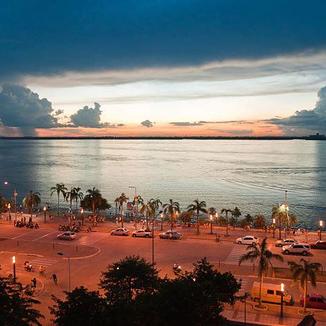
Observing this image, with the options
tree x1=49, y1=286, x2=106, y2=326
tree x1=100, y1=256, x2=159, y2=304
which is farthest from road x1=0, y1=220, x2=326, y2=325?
tree x1=49, y1=286, x2=106, y2=326

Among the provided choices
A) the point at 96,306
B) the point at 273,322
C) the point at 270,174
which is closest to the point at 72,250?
the point at 273,322

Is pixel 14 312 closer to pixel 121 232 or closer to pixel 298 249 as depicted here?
pixel 298 249

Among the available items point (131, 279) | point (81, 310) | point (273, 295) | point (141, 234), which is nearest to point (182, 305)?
point (81, 310)

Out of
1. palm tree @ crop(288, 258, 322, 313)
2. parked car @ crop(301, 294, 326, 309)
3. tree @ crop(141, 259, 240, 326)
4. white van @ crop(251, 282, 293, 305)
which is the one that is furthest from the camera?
white van @ crop(251, 282, 293, 305)

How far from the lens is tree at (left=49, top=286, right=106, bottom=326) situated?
55.6 feet

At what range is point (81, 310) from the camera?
17.4m

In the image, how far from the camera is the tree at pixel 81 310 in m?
16.9

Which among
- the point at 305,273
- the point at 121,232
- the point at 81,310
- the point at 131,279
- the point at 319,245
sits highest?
the point at 81,310

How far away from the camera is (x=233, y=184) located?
122 metres

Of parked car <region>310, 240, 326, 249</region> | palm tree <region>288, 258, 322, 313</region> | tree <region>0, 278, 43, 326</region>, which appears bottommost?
parked car <region>310, 240, 326, 249</region>

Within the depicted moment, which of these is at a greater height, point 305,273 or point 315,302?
point 305,273

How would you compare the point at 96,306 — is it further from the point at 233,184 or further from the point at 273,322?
the point at 233,184

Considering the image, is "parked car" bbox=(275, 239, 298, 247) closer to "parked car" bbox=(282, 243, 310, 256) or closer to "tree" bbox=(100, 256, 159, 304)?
"parked car" bbox=(282, 243, 310, 256)

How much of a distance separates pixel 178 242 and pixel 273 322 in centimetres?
1974
